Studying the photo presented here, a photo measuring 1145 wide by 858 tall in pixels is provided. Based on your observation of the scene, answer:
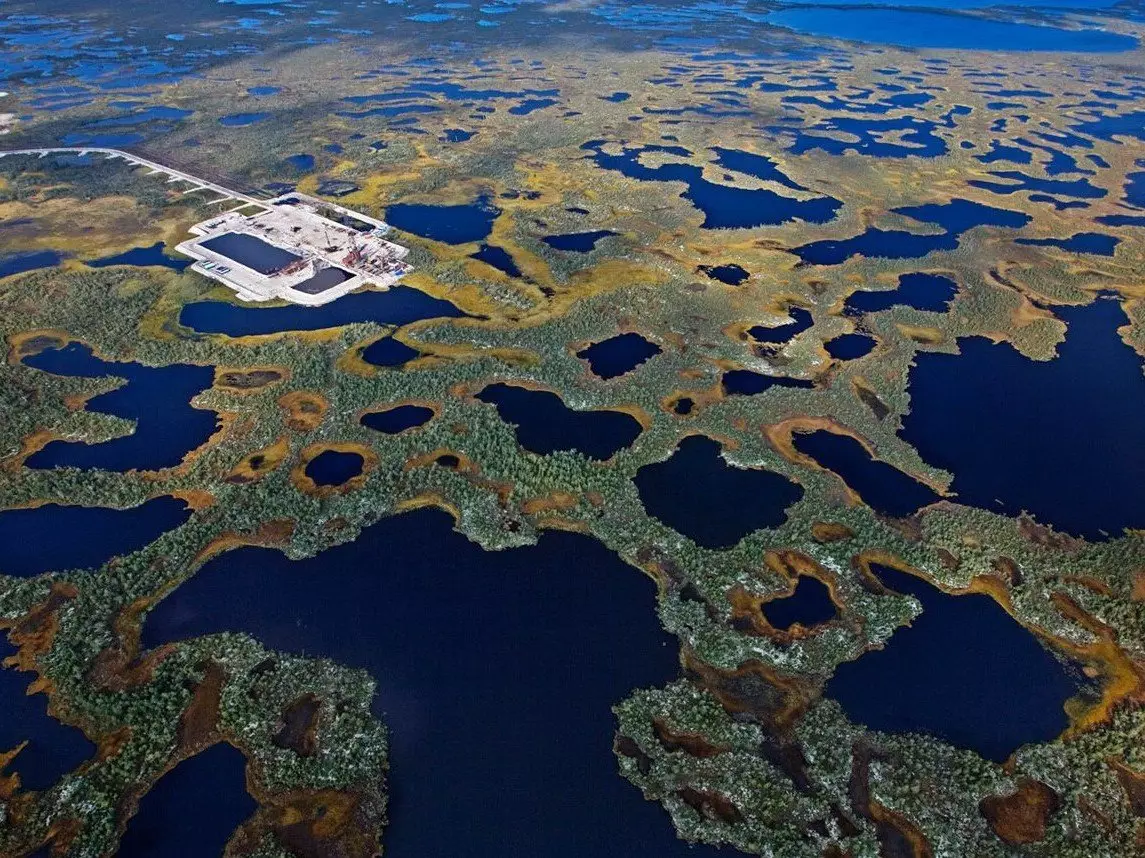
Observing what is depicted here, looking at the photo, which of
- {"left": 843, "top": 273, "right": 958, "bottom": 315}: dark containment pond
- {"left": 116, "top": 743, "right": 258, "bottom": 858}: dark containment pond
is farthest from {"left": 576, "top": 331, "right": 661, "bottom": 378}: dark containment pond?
{"left": 116, "top": 743, "right": 258, "bottom": 858}: dark containment pond

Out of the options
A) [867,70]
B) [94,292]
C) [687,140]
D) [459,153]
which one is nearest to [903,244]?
[687,140]

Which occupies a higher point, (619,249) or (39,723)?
(619,249)

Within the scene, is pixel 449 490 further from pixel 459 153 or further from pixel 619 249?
pixel 459 153

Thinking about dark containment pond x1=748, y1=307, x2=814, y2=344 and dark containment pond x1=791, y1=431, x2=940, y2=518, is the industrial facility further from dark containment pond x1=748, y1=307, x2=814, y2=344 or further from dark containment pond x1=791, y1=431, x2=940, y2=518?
dark containment pond x1=791, y1=431, x2=940, y2=518

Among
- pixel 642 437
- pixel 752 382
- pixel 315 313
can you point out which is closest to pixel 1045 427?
pixel 752 382

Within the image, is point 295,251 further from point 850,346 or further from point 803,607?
point 803,607
